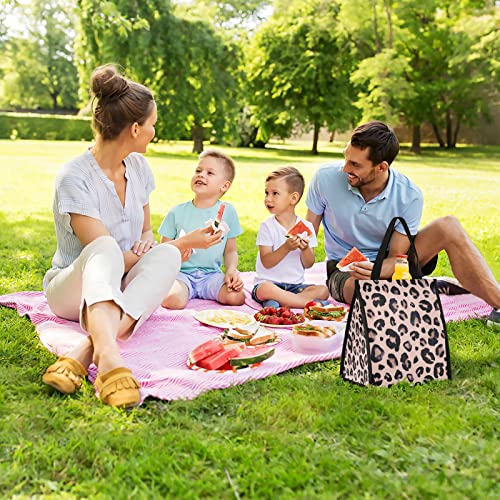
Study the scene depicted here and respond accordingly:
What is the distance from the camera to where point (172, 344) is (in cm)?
332

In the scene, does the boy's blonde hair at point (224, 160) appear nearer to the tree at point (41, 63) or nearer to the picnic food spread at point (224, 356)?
the picnic food spread at point (224, 356)

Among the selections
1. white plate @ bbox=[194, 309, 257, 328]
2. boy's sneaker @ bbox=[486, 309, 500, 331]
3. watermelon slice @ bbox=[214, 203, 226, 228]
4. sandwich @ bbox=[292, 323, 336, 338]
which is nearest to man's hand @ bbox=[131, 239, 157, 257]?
watermelon slice @ bbox=[214, 203, 226, 228]

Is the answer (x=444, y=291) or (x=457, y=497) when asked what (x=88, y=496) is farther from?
(x=444, y=291)

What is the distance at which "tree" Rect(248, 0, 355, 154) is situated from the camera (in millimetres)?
24719

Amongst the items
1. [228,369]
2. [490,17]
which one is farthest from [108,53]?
[228,369]

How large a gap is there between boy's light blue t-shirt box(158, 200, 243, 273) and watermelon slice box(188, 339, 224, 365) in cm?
133

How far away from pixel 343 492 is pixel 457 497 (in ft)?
1.06

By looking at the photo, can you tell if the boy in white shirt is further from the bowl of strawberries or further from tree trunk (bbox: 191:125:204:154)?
tree trunk (bbox: 191:125:204:154)

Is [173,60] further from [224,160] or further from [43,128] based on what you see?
[224,160]

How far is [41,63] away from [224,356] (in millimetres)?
47047

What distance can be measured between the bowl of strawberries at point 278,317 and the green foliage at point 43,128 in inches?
1048

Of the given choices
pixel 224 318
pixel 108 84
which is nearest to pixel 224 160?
pixel 224 318

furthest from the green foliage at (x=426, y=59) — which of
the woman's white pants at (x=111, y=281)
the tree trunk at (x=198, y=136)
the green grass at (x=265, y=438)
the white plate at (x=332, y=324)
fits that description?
the green grass at (x=265, y=438)

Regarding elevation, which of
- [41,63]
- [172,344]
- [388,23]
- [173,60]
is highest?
[388,23]
